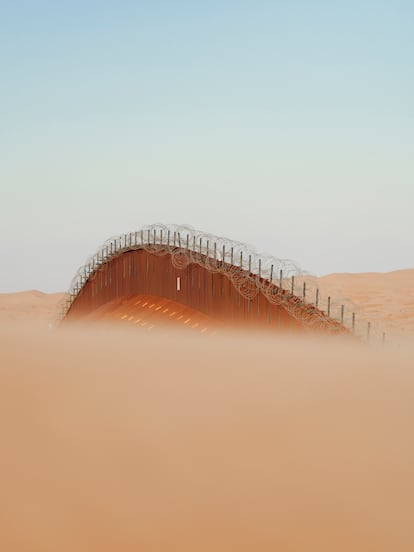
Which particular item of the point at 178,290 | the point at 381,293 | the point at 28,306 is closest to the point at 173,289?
the point at 178,290

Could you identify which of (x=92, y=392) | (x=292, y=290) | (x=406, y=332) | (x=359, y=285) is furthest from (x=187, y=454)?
(x=359, y=285)

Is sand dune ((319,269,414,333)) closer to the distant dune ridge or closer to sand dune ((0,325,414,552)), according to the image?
the distant dune ridge

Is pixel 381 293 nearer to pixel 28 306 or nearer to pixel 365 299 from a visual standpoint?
pixel 365 299

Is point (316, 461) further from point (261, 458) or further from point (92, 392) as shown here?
point (92, 392)

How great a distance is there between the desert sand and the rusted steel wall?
29.0ft

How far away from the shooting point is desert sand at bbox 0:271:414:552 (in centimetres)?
526

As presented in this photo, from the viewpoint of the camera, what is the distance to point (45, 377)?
10.8m

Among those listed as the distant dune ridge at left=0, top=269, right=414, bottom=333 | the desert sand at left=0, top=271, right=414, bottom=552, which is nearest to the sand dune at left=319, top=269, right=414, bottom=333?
the distant dune ridge at left=0, top=269, right=414, bottom=333

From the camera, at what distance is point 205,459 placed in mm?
6625

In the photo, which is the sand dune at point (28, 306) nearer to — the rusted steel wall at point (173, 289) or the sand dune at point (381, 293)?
the rusted steel wall at point (173, 289)

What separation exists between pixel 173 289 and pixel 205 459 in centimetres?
1859

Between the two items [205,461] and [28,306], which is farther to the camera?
[28,306]

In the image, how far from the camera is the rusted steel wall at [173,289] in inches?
818

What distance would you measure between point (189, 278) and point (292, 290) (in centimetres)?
530
